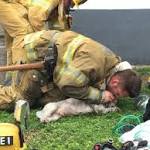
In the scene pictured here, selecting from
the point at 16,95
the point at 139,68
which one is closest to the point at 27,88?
the point at 16,95

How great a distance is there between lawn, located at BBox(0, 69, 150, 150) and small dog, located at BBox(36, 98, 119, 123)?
0.19ft

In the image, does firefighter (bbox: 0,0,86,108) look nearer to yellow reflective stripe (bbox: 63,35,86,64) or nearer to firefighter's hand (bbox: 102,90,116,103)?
yellow reflective stripe (bbox: 63,35,86,64)

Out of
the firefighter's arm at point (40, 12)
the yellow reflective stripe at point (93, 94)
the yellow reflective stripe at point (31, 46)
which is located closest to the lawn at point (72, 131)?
the yellow reflective stripe at point (93, 94)

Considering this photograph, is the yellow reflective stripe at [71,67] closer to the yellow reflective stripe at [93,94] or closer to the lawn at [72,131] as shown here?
the yellow reflective stripe at [93,94]

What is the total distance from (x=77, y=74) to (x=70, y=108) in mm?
388

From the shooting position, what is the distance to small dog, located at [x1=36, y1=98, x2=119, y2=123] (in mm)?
6254

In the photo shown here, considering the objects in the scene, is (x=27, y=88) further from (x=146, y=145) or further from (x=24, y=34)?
(x=146, y=145)

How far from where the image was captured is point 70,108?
6.34m

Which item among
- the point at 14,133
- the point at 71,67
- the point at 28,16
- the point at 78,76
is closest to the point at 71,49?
the point at 71,67

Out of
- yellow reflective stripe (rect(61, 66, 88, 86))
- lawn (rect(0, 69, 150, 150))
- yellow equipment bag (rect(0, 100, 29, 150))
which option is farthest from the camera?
yellow reflective stripe (rect(61, 66, 88, 86))

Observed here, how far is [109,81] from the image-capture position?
6316 millimetres

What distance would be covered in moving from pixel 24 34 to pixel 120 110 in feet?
4.59

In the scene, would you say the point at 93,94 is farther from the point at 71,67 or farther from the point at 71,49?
the point at 71,49

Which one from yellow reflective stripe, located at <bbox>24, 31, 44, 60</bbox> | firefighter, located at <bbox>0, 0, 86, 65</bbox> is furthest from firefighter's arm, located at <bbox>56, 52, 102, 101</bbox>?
firefighter, located at <bbox>0, 0, 86, 65</bbox>
